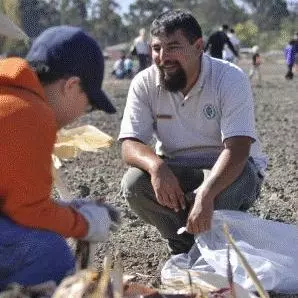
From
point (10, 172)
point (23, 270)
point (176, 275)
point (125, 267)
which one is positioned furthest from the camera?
point (125, 267)

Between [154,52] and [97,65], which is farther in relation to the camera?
[154,52]

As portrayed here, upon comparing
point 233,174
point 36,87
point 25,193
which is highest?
point 36,87

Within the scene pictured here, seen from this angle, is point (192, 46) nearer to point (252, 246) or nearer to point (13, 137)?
point (252, 246)

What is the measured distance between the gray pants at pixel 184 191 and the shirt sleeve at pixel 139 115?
0.58 ft

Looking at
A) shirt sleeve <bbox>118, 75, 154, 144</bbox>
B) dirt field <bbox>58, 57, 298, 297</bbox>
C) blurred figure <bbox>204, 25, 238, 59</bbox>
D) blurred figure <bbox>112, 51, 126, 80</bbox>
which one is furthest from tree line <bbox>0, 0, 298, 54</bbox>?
shirt sleeve <bbox>118, 75, 154, 144</bbox>

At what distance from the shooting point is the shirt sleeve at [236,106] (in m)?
4.46

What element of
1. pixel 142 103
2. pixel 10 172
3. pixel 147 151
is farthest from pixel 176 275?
pixel 10 172

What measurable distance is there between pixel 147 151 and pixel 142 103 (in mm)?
308

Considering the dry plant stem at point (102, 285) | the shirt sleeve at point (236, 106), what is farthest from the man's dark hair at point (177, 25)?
the dry plant stem at point (102, 285)

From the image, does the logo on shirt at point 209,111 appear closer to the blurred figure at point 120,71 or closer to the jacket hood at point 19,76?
the jacket hood at point 19,76

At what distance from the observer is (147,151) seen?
4559 millimetres

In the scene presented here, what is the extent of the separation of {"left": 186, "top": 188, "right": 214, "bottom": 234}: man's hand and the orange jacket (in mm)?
1127

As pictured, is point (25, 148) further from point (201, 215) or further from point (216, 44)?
point (216, 44)

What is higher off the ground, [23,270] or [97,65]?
[97,65]
